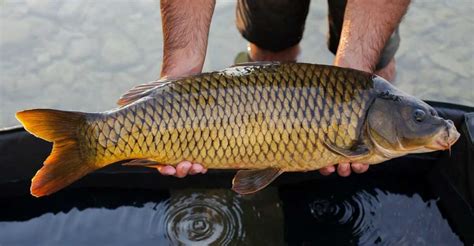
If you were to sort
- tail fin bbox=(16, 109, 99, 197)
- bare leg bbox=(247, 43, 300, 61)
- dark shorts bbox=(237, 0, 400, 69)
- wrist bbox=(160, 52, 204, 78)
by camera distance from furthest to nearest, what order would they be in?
bare leg bbox=(247, 43, 300, 61), dark shorts bbox=(237, 0, 400, 69), wrist bbox=(160, 52, 204, 78), tail fin bbox=(16, 109, 99, 197)

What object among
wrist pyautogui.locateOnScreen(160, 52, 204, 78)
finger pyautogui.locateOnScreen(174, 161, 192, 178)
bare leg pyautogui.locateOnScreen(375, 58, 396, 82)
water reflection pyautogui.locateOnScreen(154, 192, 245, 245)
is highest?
wrist pyautogui.locateOnScreen(160, 52, 204, 78)

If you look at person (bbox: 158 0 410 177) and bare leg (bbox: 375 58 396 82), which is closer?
person (bbox: 158 0 410 177)

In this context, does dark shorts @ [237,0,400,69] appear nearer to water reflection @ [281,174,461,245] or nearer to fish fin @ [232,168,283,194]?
water reflection @ [281,174,461,245]

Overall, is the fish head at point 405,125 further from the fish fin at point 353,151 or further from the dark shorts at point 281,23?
the dark shorts at point 281,23

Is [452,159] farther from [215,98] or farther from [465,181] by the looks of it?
[215,98]

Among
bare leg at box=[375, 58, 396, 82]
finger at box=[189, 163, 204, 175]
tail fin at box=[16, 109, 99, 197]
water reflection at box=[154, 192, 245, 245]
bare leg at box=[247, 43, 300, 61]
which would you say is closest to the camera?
tail fin at box=[16, 109, 99, 197]

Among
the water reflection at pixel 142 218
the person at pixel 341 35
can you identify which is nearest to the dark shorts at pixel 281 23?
the person at pixel 341 35

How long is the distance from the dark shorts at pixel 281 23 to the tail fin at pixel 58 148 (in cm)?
101

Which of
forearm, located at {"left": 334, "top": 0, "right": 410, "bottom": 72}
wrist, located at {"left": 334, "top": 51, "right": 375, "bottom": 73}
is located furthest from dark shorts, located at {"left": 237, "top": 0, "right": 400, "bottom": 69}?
wrist, located at {"left": 334, "top": 51, "right": 375, "bottom": 73}

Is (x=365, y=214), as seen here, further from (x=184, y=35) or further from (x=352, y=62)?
(x=184, y=35)

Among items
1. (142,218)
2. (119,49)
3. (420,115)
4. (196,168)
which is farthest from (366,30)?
(119,49)

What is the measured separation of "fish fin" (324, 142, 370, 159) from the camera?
1.40m

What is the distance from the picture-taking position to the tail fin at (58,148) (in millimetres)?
1369

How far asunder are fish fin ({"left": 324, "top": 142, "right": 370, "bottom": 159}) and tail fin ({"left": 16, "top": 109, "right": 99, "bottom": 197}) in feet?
1.81
